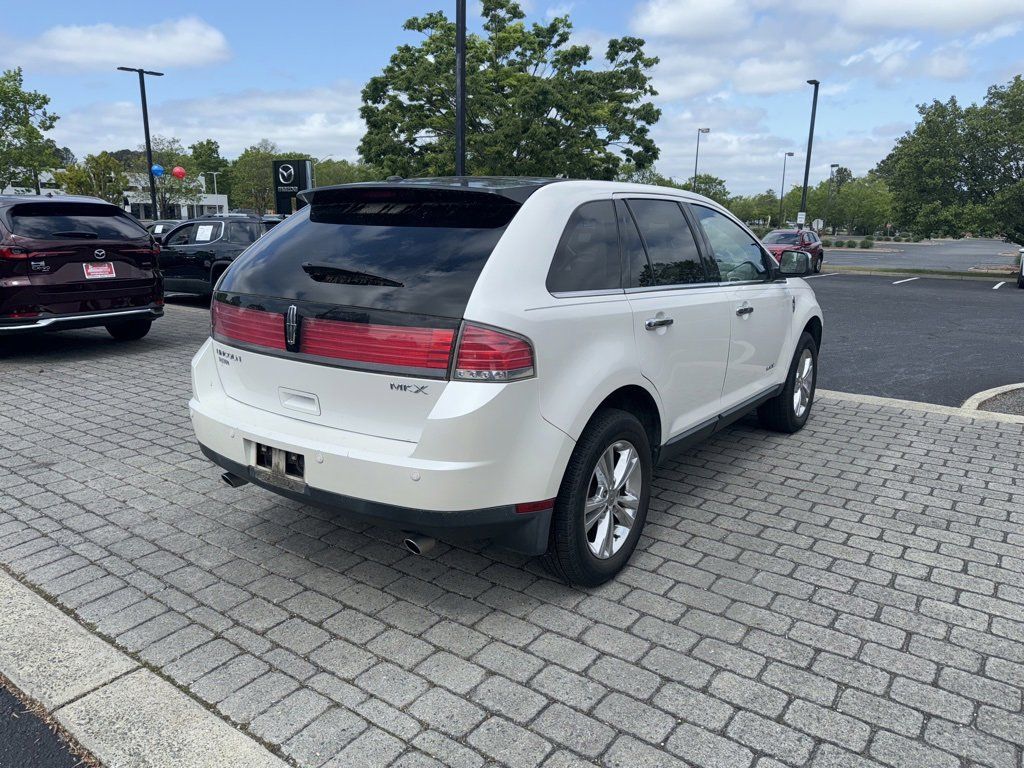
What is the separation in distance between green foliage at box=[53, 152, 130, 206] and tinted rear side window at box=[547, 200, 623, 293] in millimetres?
52661

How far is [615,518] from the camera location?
11.6ft

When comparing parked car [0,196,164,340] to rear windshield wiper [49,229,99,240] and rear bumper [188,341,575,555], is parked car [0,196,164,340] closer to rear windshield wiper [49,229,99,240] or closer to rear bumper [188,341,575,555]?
rear windshield wiper [49,229,99,240]

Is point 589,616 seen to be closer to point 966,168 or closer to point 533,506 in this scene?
point 533,506

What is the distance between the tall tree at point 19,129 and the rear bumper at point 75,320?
111 ft

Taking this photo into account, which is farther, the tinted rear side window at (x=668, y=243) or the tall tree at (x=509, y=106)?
the tall tree at (x=509, y=106)

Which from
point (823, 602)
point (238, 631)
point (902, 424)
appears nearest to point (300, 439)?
point (238, 631)

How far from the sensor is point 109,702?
2605mm

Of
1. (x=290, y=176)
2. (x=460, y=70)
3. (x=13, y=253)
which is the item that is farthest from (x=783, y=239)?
(x=13, y=253)

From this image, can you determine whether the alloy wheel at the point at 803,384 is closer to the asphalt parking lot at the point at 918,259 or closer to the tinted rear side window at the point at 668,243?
the tinted rear side window at the point at 668,243

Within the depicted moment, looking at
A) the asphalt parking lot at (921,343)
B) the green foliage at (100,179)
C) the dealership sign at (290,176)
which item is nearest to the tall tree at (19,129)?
the green foliage at (100,179)

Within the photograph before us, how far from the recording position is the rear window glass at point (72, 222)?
25.1 ft

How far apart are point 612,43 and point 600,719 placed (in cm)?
3316

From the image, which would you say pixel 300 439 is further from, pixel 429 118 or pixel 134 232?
pixel 429 118

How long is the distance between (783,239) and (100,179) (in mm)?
Result: 45495
